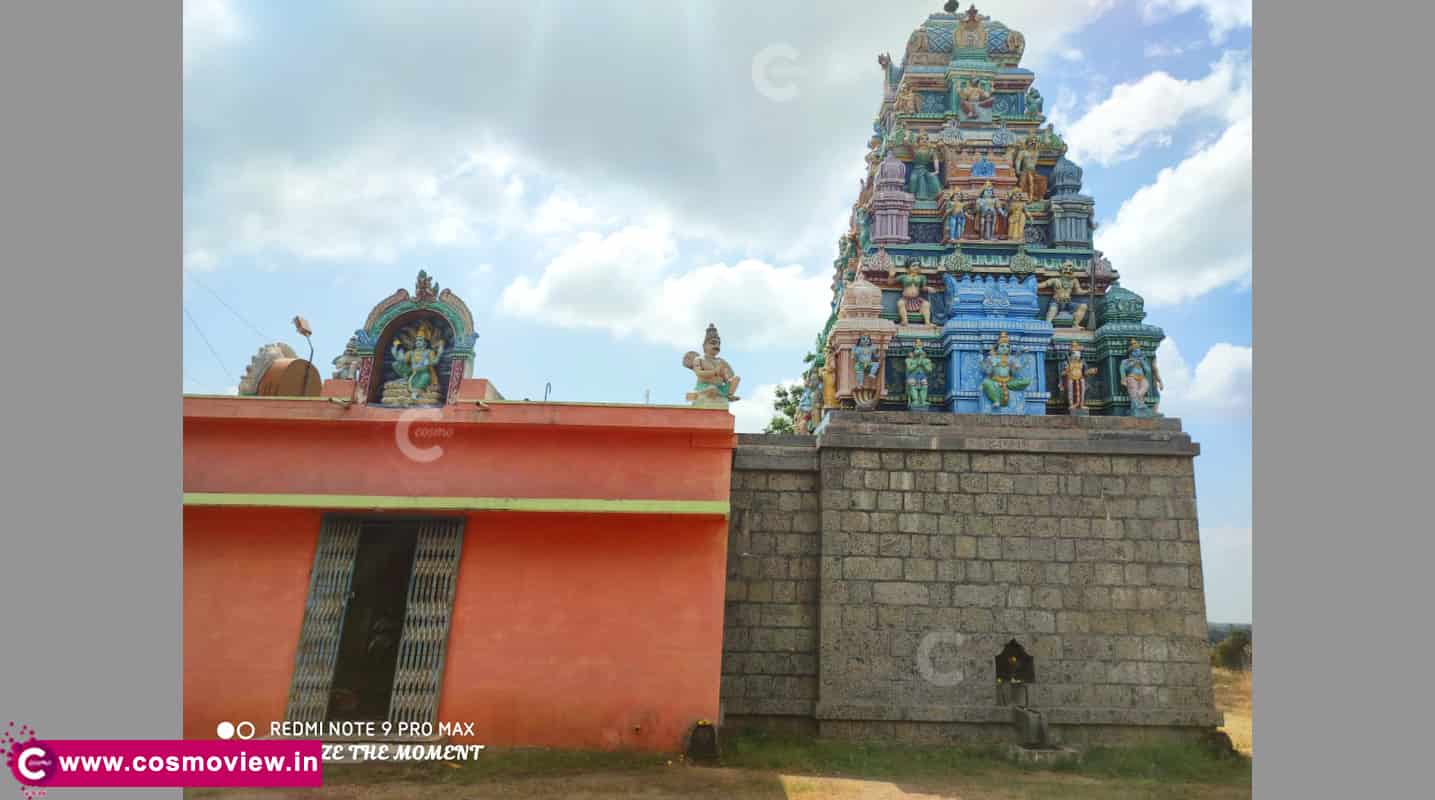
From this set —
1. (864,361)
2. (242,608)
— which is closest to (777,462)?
(864,361)

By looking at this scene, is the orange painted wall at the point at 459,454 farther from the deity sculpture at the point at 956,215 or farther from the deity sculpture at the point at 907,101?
the deity sculpture at the point at 907,101

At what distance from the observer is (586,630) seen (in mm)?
8711

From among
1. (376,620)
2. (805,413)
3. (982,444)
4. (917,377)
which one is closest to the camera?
(376,620)

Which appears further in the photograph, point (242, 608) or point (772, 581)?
point (772, 581)

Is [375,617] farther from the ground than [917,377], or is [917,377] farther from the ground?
[917,377]

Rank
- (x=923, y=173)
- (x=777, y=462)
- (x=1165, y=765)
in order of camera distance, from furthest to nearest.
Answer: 1. (x=923, y=173)
2. (x=777, y=462)
3. (x=1165, y=765)

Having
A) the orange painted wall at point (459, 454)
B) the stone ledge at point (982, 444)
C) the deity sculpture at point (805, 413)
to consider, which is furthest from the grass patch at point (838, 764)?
the deity sculpture at point (805, 413)

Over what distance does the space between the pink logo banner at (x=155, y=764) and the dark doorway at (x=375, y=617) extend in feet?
7.98

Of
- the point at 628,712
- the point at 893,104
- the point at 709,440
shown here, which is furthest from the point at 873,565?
the point at 893,104

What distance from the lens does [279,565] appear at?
8.84 m

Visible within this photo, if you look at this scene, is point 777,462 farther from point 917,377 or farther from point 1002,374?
point 1002,374

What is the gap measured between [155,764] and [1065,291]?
1266cm

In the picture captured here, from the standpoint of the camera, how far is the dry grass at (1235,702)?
10925 mm

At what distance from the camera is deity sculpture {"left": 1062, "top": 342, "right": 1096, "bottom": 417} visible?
12078 mm
